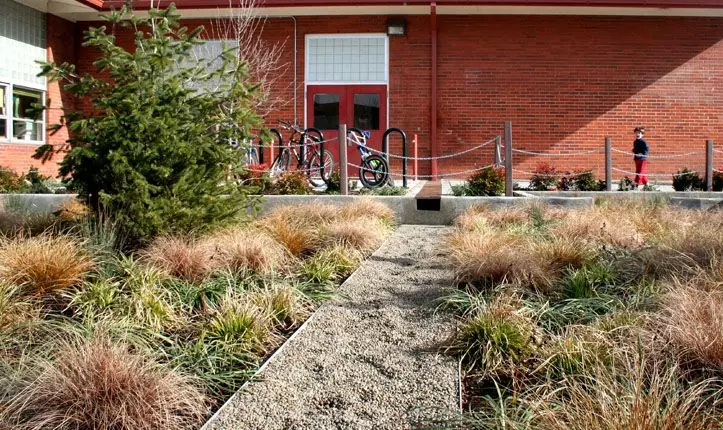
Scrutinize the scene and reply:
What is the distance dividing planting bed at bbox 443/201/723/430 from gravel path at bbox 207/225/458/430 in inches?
8.1

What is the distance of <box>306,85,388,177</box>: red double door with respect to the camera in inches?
742

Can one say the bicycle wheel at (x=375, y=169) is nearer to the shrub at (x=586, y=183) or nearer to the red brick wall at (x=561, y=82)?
the shrub at (x=586, y=183)

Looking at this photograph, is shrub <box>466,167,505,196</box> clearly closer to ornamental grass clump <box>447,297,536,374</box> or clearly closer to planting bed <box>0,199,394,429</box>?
planting bed <box>0,199,394,429</box>

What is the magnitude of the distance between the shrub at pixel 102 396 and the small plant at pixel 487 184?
30.1 ft

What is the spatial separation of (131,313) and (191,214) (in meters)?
2.14

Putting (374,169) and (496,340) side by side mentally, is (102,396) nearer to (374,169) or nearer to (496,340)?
(496,340)

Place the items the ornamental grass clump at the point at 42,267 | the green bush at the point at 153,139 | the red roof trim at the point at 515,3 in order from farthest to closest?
the red roof trim at the point at 515,3 → the green bush at the point at 153,139 → the ornamental grass clump at the point at 42,267

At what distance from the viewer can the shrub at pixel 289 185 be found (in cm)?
1202

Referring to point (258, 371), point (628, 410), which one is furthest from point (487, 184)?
point (628, 410)

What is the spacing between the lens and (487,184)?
472 inches

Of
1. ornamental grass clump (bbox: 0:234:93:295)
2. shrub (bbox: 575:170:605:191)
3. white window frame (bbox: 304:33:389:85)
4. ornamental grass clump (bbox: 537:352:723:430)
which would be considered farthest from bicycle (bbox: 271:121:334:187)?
ornamental grass clump (bbox: 537:352:723:430)

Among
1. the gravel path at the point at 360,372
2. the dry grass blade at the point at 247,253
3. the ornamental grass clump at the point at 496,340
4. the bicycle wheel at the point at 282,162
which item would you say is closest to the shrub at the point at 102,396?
the gravel path at the point at 360,372

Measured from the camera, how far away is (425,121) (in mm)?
18594

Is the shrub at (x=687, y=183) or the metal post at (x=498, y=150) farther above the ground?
the metal post at (x=498, y=150)
